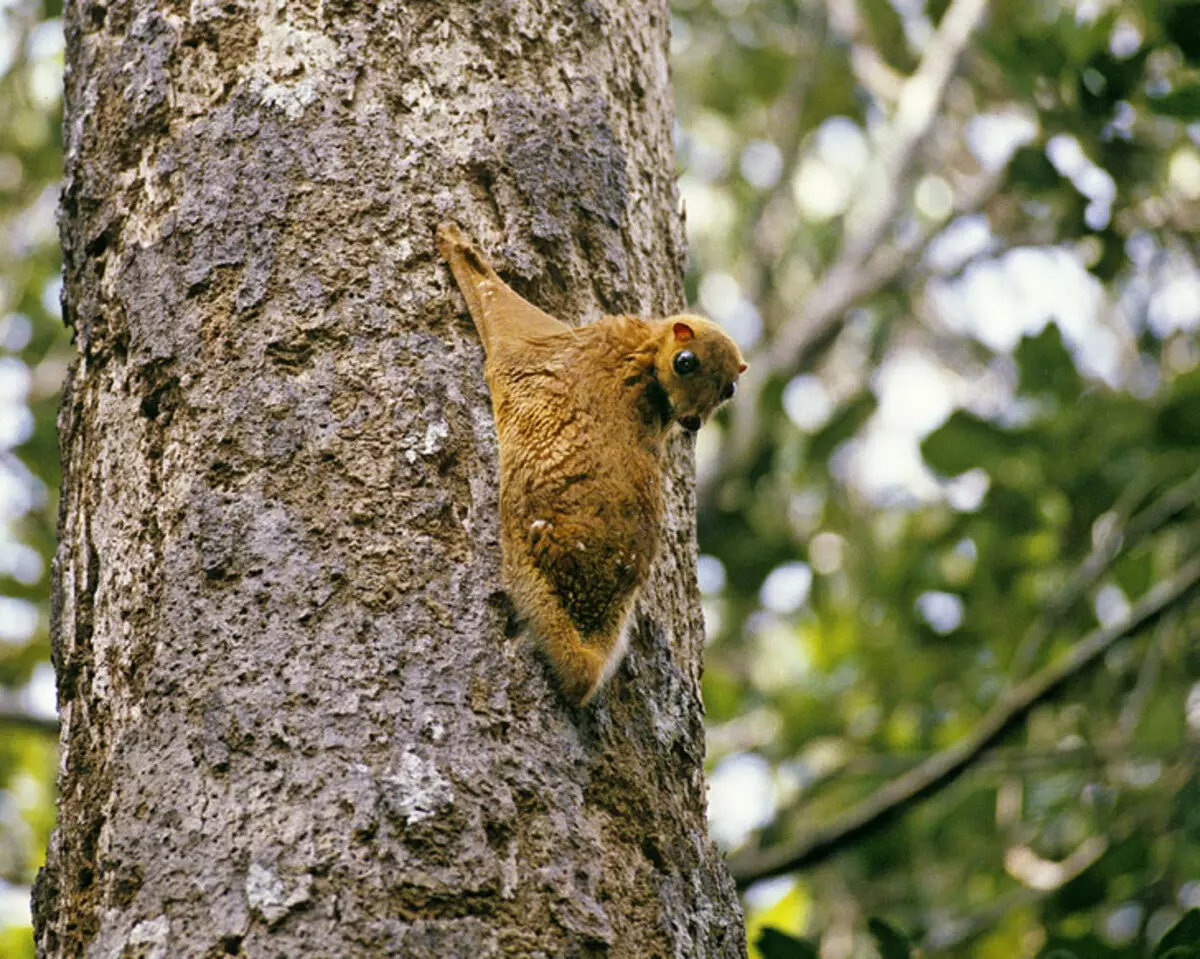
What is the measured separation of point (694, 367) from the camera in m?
2.43

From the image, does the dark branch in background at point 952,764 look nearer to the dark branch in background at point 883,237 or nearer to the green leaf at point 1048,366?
the green leaf at point 1048,366

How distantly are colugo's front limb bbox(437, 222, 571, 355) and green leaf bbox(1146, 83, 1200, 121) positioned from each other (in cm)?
224

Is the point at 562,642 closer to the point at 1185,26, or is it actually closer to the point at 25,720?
the point at 1185,26

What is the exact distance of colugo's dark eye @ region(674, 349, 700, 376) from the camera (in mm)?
2398

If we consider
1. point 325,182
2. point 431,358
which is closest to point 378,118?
point 325,182

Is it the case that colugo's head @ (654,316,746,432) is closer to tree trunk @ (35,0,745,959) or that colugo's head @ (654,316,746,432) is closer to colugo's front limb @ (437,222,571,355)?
tree trunk @ (35,0,745,959)

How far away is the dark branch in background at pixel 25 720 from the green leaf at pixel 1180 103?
4.13 metres

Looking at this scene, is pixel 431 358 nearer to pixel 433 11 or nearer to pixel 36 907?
pixel 433 11

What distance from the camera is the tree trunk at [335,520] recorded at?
1.79m

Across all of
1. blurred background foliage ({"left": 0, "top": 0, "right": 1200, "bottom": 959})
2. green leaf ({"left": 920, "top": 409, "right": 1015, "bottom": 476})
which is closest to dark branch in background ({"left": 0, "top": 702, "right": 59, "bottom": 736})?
blurred background foliage ({"left": 0, "top": 0, "right": 1200, "bottom": 959})

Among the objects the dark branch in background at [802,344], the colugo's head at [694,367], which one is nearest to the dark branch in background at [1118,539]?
the dark branch in background at [802,344]

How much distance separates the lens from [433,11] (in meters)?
2.45

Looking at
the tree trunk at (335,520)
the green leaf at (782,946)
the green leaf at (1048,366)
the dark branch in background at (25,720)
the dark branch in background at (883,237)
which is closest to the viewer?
the tree trunk at (335,520)

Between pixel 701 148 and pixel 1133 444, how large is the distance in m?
7.73
